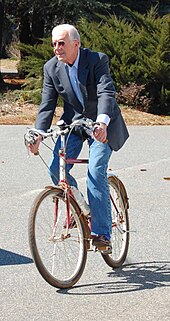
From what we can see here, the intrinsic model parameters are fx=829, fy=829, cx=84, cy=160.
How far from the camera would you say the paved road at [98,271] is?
17.1ft

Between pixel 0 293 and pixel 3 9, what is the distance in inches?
819

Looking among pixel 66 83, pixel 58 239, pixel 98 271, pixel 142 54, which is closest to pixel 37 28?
pixel 142 54

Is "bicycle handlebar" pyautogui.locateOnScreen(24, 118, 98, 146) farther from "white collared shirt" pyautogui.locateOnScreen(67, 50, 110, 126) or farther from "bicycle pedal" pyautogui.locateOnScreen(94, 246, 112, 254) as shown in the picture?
"bicycle pedal" pyautogui.locateOnScreen(94, 246, 112, 254)

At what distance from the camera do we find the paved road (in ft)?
17.1

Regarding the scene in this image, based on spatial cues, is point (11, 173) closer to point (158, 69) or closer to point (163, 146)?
point (163, 146)

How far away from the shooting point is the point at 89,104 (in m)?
5.77

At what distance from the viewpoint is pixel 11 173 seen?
10586 mm

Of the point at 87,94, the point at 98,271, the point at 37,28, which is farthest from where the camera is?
the point at 37,28

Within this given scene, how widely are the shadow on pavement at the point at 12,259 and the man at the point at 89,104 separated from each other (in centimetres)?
85

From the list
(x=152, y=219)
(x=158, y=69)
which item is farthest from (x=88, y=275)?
(x=158, y=69)

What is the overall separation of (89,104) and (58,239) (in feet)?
3.15

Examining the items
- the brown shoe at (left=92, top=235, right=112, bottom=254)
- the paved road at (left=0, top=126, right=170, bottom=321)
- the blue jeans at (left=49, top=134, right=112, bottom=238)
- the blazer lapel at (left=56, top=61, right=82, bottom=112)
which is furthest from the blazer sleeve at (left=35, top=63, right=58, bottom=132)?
the paved road at (left=0, top=126, right=170, bottom=321)

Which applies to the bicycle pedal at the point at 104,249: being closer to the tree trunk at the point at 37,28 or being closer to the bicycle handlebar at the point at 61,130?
the bicycle handlebar at the point at 61,130

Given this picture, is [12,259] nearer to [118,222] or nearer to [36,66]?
[118,222]
